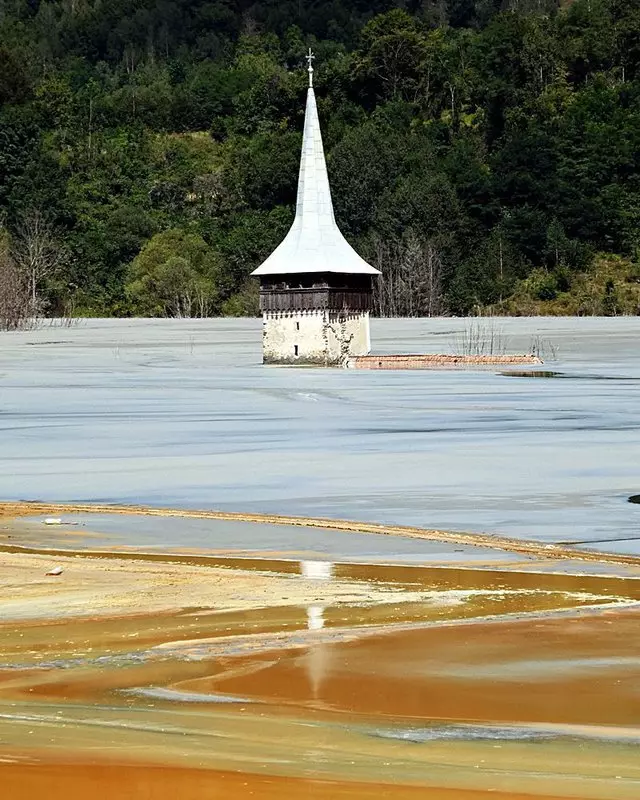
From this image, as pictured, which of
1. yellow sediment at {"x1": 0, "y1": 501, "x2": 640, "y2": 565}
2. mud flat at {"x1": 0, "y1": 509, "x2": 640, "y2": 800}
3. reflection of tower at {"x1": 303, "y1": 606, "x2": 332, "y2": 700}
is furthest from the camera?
yellow sediment at {"x1": 0, "y1": 501, "x2": 640, "y2": 565}

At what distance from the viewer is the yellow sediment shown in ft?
43.6

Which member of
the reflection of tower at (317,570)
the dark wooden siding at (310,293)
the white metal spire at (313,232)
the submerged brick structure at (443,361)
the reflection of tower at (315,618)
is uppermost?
the white metal spire at (313,232)

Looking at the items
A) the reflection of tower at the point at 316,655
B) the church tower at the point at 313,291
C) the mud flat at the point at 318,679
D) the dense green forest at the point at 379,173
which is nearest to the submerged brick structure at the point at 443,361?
the church tower at the point at 313,291

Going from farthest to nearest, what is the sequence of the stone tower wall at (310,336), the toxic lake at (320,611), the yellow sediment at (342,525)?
the stone tower wall at (310,336), the yellow sediment at (342,525), the toxic lake at (320,611)

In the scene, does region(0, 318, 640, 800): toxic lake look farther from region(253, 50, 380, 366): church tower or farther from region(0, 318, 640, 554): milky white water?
region(253, 50, 380, 366): church tower

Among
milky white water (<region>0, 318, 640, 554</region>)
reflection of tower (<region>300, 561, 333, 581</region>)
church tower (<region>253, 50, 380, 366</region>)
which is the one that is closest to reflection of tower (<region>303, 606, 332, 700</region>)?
reflection of tower (<region>300, 561, 333, 581</region>)

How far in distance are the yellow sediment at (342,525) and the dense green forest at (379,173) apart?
73575mm

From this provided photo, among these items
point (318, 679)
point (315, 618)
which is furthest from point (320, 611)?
point (318, 679)

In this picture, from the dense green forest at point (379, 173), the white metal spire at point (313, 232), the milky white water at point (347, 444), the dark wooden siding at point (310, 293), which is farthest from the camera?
the dense green forest at point (379, 173)

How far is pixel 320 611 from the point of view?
416 inches

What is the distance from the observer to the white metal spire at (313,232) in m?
59.6

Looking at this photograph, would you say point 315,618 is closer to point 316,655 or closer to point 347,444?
point 316,655

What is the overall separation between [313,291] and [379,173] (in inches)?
1892

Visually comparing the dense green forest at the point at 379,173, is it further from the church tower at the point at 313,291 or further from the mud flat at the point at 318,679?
the mud flat at the point at 318,679
